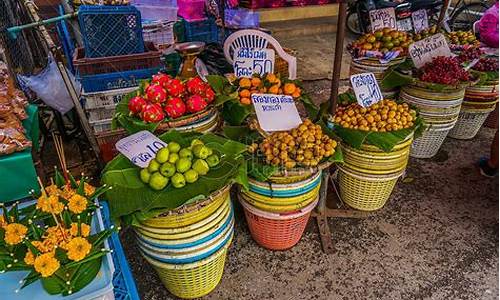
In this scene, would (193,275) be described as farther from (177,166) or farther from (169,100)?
(169,100)

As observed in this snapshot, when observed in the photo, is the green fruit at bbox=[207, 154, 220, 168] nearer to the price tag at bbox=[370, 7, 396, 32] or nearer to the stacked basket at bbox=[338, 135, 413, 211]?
the stacked basket at bbox=[338, 135, 413, 211]

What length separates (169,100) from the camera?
2.45 metres

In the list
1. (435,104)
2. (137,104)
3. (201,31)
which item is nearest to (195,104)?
(137,104)

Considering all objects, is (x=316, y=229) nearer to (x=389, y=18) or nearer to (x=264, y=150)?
(x=264, y=150)

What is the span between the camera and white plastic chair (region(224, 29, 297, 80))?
3.03 meters

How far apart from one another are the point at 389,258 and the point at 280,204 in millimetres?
973

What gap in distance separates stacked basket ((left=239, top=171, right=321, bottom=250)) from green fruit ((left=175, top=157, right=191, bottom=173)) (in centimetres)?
56

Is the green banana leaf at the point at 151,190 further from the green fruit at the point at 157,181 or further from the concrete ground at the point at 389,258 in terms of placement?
the concrete ground at the point at 389,258

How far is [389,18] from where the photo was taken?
13.4 feet

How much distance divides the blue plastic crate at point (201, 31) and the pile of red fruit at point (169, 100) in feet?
7.15

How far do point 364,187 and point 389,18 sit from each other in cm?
226

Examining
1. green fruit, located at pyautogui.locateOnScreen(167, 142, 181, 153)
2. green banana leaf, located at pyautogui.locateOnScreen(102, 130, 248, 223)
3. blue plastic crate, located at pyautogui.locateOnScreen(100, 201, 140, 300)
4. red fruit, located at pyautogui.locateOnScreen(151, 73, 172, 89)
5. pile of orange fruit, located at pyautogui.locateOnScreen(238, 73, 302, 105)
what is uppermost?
red fruit, located at pyautogui.locateOnScreen(151, 73, 172, 89)

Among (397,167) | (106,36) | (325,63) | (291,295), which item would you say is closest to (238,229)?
(291,295)

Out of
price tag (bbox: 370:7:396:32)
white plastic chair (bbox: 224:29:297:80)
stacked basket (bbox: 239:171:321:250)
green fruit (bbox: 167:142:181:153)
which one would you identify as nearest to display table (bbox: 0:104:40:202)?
green fruit (bbox: 167:142:181:153)
